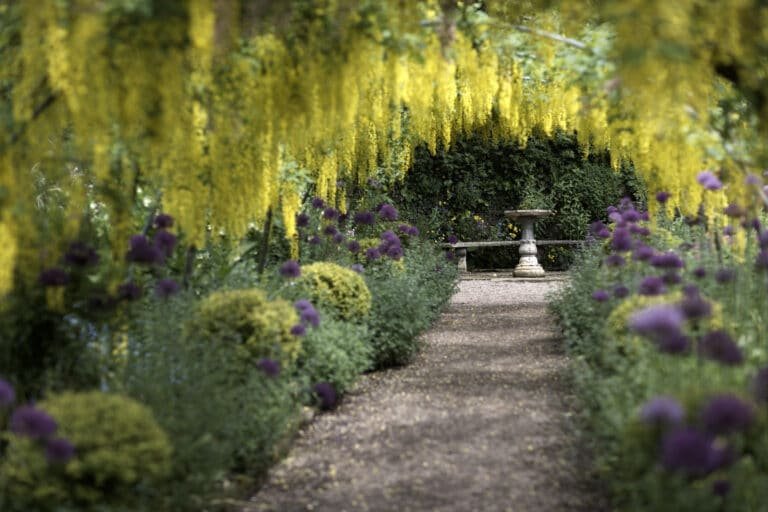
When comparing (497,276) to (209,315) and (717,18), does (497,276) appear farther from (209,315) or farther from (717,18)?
(717,18)

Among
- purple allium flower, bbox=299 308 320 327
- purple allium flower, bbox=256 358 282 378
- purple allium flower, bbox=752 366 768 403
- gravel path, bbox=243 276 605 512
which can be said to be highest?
purple allium flower, bbox=299 308 320 327

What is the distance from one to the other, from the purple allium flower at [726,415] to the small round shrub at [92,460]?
2.05 meters

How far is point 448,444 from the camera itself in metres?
5.20

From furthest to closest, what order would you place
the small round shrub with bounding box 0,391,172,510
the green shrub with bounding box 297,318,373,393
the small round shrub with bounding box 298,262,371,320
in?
the small round shrub with bounding box 298,262,371,320
the green shrub with bounding box 297,318,373,393
the small round shrub with bounding box 0,391,172,510

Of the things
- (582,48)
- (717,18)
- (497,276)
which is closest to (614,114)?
(582,48)

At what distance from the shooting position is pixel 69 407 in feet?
11.8

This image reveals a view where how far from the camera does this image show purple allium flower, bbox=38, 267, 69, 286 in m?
4.30

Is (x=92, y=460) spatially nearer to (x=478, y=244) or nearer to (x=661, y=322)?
(x=661, y=322)

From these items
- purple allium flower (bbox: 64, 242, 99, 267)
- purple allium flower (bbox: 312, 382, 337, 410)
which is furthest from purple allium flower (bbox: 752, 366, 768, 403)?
purple allium flower (bbox: 64, 242, 99, 267)

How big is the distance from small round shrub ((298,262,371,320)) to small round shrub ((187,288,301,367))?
1567mm

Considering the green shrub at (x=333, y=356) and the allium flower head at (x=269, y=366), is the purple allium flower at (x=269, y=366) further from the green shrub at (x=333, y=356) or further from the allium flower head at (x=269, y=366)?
the green shrub at (x=333, y=356)

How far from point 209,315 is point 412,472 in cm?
159

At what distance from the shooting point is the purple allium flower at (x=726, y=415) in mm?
2740

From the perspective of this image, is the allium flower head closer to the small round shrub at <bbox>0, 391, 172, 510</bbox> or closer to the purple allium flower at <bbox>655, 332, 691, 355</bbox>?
the small round shrub at <bbox>0, 391, 172, 510</bbox>
